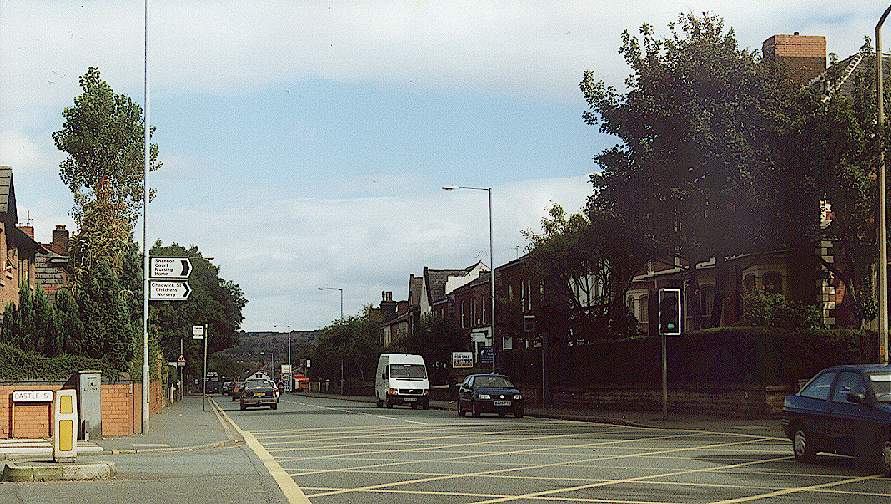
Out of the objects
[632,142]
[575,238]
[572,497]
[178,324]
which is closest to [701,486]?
[572,497]

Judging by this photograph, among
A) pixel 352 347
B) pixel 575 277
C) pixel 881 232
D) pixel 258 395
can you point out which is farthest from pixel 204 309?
pixel 881 232

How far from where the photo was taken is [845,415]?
56.1 feet

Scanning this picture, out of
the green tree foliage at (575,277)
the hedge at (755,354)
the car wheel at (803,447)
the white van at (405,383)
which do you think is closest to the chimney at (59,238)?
the white van at (405,383)

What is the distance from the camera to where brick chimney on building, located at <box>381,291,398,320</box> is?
391 ft

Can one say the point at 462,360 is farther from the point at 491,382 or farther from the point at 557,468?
the point at 557,468

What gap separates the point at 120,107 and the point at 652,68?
60.6 feet

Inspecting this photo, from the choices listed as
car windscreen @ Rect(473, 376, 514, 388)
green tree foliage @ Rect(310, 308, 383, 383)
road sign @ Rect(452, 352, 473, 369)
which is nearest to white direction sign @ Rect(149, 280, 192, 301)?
car windscreen @ Rect(473, 376, 514, 388)

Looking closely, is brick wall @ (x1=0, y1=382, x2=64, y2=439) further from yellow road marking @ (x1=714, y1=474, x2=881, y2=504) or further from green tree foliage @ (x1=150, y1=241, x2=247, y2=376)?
green tree foliage @ (x1=150, y1=241, x2=247, y2=376)

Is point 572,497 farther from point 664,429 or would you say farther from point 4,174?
point 4,174

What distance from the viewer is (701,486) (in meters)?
15.0

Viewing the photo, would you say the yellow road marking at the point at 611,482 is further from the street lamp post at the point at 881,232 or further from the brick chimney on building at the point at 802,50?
the brick chimney on building at the point at 802,50

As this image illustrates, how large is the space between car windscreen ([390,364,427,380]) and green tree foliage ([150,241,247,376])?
32.2 m

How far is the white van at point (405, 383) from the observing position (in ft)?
178

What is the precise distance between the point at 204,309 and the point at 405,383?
42.6m
